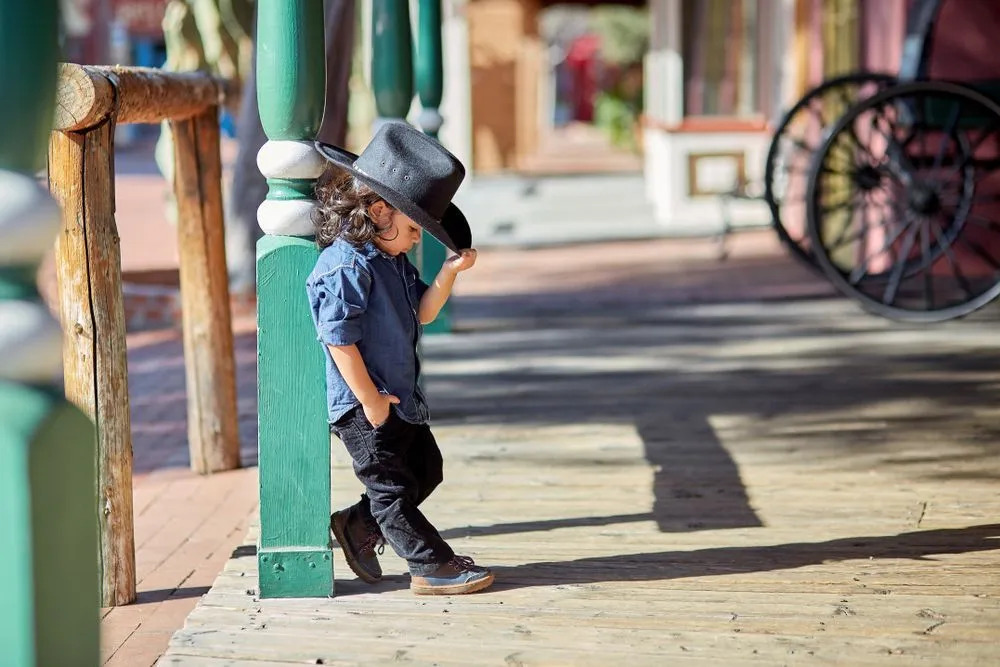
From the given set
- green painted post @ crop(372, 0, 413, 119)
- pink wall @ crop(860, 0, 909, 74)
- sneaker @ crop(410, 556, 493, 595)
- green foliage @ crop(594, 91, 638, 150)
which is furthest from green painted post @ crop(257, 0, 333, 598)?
green foliage @ crop(594, 91, 638, 150)

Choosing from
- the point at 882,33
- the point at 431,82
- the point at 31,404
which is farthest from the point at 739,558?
the point at 882,33

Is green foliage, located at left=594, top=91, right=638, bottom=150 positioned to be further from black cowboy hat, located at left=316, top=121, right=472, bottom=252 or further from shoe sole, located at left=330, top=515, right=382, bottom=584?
black cowboy hat, located at left=316, top=121, right=472, bottom=252

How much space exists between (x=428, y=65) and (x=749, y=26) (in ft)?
23.0

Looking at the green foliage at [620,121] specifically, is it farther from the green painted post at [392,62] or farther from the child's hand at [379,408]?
the child's hand at [379,408]

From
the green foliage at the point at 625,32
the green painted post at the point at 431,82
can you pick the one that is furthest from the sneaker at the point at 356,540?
the green foliage at the point at 625,32

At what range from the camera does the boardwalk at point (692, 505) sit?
3252 millimetres

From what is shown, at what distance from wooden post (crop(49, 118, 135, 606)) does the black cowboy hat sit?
2.03 ft

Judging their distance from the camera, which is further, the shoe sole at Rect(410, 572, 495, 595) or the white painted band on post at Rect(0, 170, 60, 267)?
the shoe sole at Rect(410, 572, 495, 595)

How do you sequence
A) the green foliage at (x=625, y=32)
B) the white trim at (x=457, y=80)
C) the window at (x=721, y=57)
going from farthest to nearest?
the green foliage at (x=625, y=32)
the white trim at (x=457, y=80)
the window at (x=721, y=57)

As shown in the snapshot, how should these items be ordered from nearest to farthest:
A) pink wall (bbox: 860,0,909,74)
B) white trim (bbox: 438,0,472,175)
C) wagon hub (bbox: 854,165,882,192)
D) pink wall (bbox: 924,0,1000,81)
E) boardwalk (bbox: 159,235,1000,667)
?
boardwalk (bbox: 159,235,1000,667) < wagon hub (bbox: 854,165,882,192) < pink wall (bbox: 924,0,1000,81) < pink wall (bbox: 860,0,909,74) < white trim (bbox: 438,0,472,175)

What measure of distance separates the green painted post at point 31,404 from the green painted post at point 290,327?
1236mm

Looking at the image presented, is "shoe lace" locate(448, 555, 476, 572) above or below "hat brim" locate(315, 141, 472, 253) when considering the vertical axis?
below

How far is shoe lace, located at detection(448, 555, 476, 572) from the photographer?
3568 mm

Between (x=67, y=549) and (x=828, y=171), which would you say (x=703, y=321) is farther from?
(x=67, y=549)
